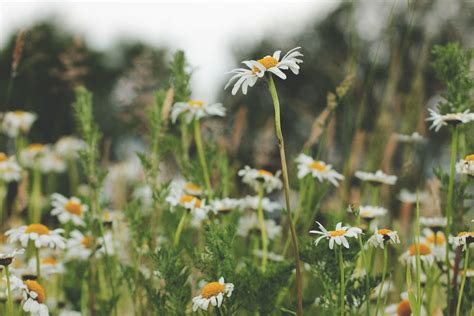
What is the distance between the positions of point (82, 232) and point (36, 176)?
0.91m

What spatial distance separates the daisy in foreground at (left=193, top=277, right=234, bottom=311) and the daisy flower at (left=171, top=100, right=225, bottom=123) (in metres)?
0.88

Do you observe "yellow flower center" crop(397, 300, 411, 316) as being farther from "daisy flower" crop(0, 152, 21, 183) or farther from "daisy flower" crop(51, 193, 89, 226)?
"daisy flower" crop(0, 152, 21, 183)

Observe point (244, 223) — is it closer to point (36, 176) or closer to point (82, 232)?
point (82, 232)

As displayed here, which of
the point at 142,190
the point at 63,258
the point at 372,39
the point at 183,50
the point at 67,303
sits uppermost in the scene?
the point at 372,39

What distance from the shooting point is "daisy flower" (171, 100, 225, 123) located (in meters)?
2.46

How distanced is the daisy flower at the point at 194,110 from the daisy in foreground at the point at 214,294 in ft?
2.90

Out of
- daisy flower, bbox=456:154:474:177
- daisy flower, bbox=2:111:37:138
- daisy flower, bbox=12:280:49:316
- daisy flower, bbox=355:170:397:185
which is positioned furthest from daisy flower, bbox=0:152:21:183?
daisy flower, bbox=456:154:474:177

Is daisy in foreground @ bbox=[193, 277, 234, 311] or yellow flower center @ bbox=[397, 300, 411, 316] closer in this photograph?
daisy in foreground @ bbox=[193, 277, 234, 311]

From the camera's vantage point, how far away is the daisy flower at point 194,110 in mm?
2463

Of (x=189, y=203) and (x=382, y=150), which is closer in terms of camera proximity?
(x=189, y=203)

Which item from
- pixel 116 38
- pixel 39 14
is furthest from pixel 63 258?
pixel 116 38

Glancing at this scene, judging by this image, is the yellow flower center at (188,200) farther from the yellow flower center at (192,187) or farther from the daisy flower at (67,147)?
the daisy flower at (67,147)

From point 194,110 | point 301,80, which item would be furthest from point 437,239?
point 301,80

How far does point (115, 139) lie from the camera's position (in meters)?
19.2
